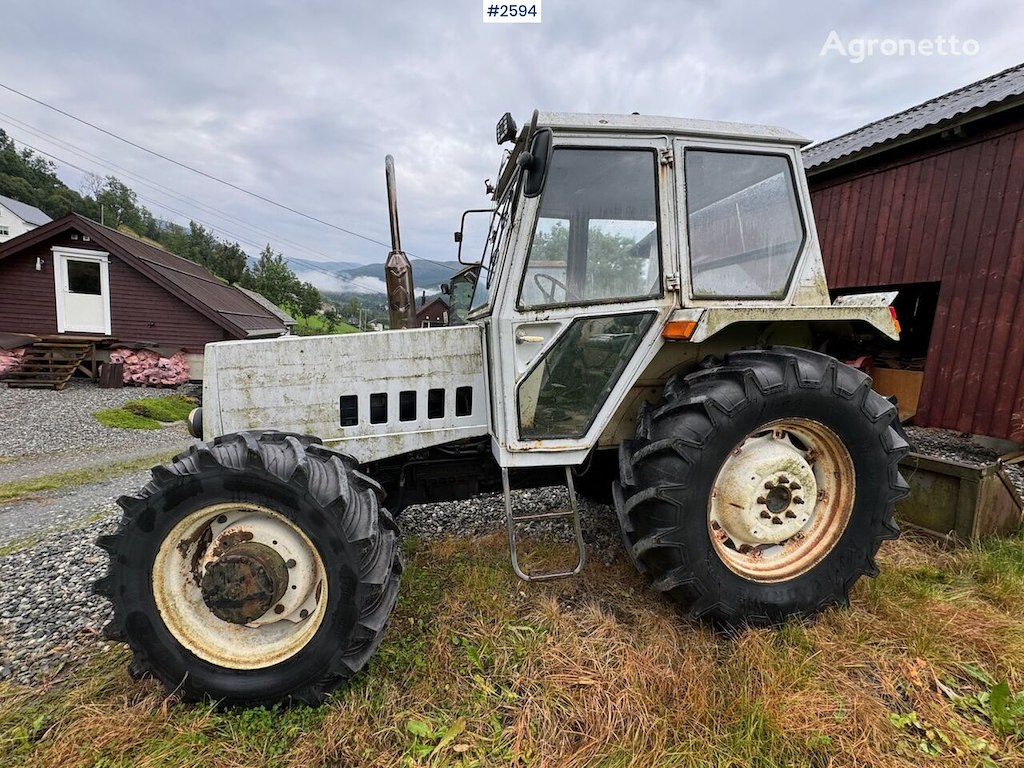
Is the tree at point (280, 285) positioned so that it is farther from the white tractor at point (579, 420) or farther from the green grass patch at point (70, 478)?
the white tractor at point (579, 420)

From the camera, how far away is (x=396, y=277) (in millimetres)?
2836

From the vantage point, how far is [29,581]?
283 centimetres

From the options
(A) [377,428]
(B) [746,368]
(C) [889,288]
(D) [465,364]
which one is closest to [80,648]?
(A) [377,428]

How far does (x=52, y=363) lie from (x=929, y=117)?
1697 centimetres

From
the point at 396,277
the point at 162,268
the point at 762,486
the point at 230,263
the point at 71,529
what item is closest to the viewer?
the point at 762,486

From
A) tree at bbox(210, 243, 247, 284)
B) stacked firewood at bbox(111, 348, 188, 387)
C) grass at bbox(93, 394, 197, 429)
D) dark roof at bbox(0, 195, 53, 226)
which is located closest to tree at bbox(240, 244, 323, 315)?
tree at bbox(210, 243, 247, 284)

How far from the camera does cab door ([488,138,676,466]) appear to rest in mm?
2225

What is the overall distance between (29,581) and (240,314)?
14419mm

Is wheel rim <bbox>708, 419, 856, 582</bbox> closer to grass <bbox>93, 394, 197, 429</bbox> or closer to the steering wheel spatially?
the steering wheel

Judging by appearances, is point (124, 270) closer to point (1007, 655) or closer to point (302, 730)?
point (302, 730)

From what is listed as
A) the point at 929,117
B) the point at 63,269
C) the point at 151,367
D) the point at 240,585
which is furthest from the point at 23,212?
the point at 929,117

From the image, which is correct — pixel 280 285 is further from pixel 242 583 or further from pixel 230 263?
pixel 242 583

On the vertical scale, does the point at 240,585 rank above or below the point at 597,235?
below

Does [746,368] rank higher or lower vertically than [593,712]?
higher
